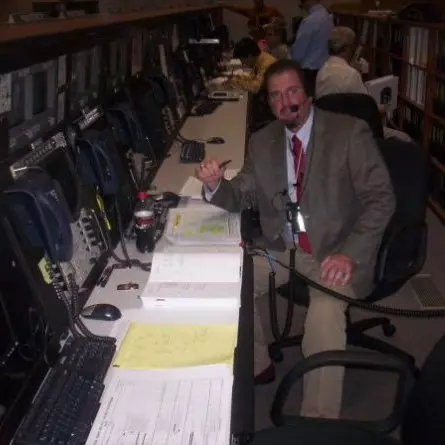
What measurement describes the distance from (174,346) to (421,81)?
360 centimetres

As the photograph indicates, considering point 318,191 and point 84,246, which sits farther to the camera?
point 318,191

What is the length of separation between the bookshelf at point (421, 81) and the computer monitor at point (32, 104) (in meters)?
2.63

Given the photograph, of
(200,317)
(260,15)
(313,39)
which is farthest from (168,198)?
(260,15)

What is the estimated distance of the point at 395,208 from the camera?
2.06 meters

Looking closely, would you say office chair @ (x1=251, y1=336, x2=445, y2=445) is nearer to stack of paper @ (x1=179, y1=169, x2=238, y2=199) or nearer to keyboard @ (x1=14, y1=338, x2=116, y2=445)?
keyboard @ (x1=14, y1=338, x2=116, y2=445)

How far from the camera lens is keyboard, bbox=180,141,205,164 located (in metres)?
2.77

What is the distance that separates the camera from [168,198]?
2.15 m

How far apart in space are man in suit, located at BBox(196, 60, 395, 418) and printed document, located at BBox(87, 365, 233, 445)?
31.9 inches

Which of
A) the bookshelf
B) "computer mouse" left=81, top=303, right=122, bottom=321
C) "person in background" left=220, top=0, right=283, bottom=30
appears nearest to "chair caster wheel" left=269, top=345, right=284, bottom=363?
"computer mouse" left=81, top=303, right=122, bottom=321

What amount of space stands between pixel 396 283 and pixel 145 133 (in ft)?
3.86

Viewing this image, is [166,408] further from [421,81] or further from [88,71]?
[421,81]

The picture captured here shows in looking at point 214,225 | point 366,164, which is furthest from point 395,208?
point 214,225

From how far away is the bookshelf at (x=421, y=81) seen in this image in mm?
3822

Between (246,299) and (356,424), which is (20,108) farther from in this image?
(356,424)
